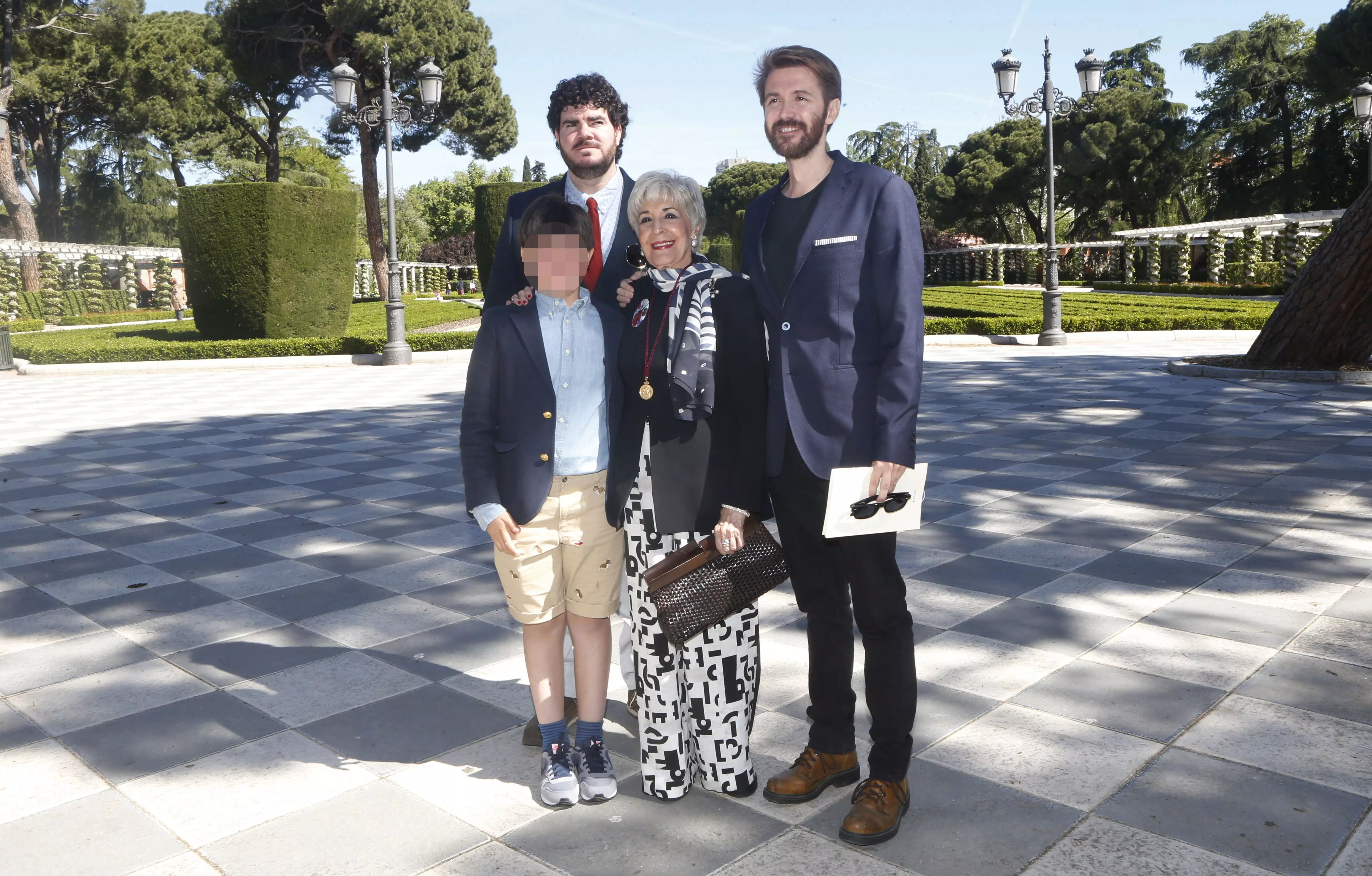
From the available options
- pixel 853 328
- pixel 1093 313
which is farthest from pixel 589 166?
pixel 1093 313

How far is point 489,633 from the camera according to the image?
14.4 ft

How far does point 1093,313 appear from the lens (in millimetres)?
21469

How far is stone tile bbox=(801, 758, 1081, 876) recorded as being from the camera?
2553 mm

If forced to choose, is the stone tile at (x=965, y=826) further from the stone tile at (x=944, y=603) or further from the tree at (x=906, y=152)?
the tree at (x=906, y=152)

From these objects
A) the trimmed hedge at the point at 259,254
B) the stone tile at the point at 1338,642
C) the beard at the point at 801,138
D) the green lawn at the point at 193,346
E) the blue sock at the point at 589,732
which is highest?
the trimmed hedge at the point at 259,254

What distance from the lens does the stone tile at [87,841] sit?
8.68 ft

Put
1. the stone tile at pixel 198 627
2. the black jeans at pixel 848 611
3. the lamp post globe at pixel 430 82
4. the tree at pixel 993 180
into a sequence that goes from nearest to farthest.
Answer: the black jeans at pixel 848 611 → the stone tile at pixel 198 627 → the lamp post globe at pixel 430 82 → the tree at pixel 993 180

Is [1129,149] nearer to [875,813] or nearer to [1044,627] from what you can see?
[1044,627]

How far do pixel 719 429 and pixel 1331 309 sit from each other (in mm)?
11331

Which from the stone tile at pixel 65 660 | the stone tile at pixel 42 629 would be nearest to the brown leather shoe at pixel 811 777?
the stone tile at pixel 65 660

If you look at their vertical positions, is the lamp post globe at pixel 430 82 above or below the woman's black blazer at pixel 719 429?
above

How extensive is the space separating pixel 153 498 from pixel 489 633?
4.01 metres

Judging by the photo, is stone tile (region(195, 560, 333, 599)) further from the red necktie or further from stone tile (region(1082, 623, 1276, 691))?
stone tile (region(1082, 623, 1276, 691))

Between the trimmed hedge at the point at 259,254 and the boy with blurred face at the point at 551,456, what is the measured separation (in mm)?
17828
